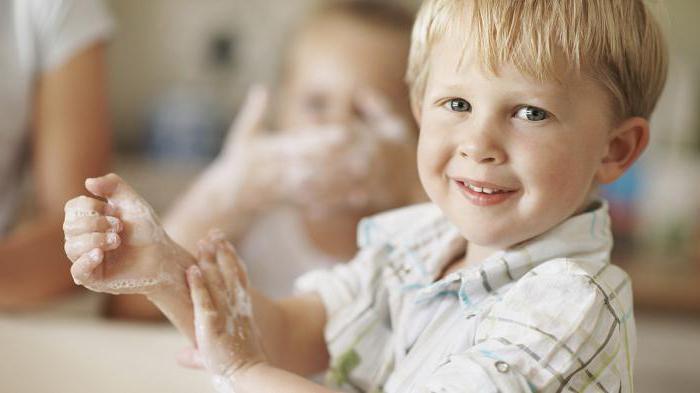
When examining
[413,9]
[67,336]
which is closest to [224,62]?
[413,9]

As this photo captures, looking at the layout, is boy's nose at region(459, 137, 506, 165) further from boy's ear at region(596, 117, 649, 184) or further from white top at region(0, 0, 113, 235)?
white top at region(0, 0, 113, 235)

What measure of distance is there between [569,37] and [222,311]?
342mm

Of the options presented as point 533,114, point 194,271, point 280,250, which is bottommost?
point 280,250

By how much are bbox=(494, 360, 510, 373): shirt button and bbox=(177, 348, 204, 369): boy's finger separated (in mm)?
273

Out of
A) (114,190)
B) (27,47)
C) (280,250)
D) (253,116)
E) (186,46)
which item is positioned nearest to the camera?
(114,190)

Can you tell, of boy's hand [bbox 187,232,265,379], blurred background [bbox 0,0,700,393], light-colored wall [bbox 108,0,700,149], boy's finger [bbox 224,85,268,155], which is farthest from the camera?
light-colored wall [bbox 108,0,700,149]

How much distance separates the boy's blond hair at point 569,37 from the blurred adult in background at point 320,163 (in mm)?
544

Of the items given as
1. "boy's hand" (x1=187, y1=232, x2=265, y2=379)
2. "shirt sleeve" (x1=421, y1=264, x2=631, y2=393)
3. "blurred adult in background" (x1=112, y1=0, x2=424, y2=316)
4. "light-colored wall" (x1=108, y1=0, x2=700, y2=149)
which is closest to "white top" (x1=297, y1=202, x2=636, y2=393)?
"shirt sleeve" (x1=421, y1=264, x2=631, y2=393)

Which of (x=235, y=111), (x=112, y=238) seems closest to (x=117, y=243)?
(x=112, y=238)

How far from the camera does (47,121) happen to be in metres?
1.14

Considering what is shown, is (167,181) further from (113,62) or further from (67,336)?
(67,336)

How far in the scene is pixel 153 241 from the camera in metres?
0.62

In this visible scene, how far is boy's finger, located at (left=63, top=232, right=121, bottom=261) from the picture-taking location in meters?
0.56

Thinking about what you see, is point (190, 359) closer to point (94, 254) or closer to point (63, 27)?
point (94, 254)
